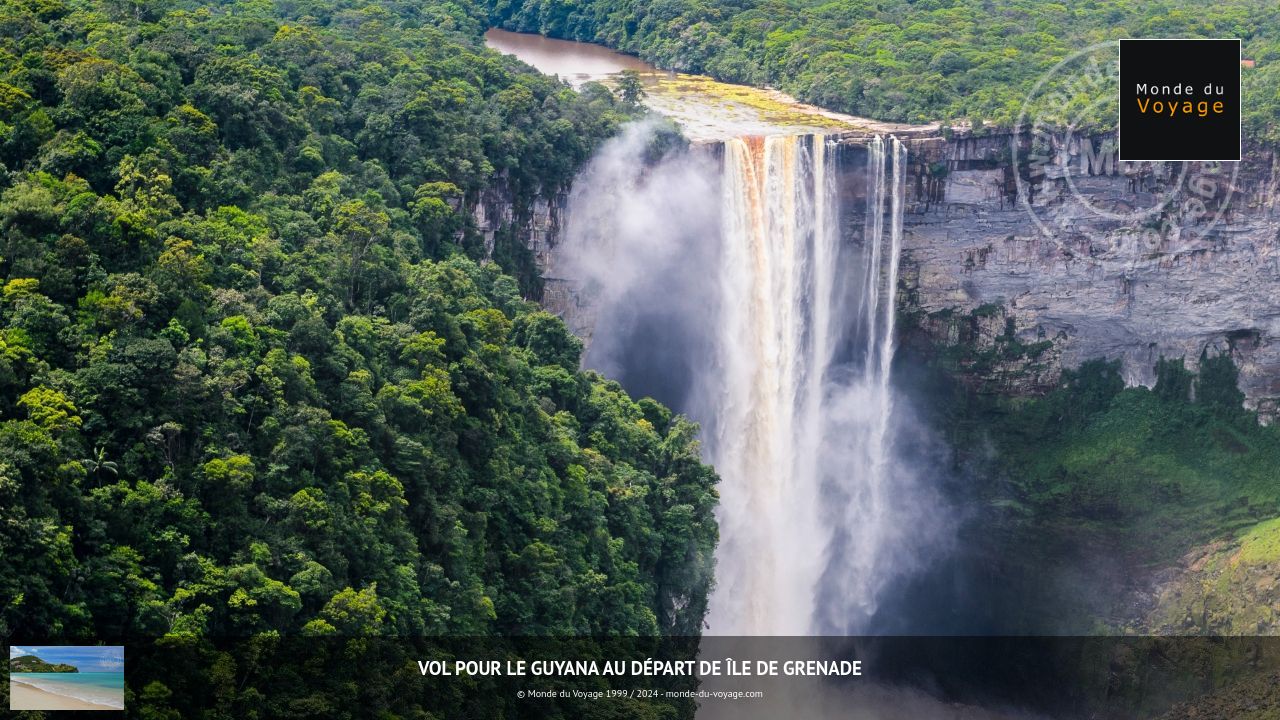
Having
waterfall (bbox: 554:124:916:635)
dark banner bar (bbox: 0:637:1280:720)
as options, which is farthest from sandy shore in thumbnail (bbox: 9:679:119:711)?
waterfall (bbox: 554:124:916:635)

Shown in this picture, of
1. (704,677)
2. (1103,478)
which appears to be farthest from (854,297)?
(704,677)

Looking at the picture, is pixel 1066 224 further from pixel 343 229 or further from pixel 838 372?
pixel 343 229

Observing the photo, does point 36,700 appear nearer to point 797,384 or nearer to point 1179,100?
point 797,384

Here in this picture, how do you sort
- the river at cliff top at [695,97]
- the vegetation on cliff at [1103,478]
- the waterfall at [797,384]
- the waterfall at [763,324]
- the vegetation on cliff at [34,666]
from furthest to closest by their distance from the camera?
1. the river at cliff top at [695,97]
2. the vegetation on cliff at [1103,478]
3. the waterfall at [797,384]
4. the waterfall at [763,324]
5. the vegetation on cliff at [34,666]

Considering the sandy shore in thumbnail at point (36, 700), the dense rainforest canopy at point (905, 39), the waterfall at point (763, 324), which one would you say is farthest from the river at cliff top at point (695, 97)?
the sandy shore in thumbnail at point (36, 700)

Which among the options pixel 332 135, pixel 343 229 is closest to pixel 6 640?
pixel 343 229

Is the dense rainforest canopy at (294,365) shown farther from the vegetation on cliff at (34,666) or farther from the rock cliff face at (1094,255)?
the rock cliff face at (1094,255)
